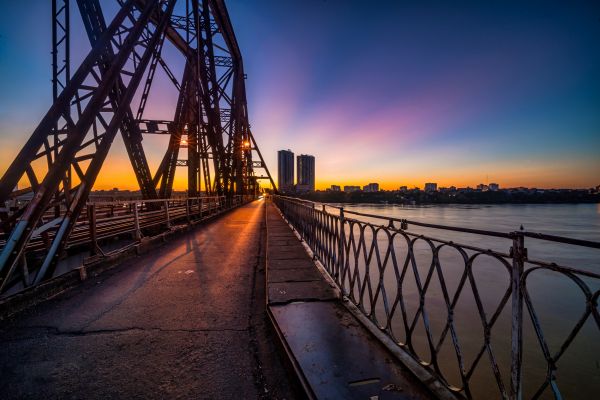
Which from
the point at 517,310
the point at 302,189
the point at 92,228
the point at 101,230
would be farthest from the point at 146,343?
the point at 302,189

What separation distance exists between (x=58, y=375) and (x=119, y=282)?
2.47 meters

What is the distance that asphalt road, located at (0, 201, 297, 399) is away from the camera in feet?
6.69

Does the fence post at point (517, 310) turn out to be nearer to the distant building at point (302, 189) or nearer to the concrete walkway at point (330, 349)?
the concrete walkway at point (330, 349)

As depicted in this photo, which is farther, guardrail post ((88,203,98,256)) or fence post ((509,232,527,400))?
guardrail post ((88,203,98,256))

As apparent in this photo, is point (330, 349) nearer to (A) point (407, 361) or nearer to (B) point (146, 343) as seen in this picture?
(A) point (407, 361)

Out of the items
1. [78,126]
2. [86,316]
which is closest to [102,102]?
[78,126]

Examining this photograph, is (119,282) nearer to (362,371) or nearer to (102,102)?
(102,102)

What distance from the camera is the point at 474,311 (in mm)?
8648

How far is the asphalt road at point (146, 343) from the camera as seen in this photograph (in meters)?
2.04

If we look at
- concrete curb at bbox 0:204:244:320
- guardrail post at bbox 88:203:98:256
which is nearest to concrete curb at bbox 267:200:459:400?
concrete curb at bbox 0:204:244:320

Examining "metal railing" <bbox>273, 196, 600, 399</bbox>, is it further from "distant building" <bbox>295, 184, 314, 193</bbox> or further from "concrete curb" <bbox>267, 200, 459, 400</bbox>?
"distant building" <bbox>295, 184, 314, 193</bbox>

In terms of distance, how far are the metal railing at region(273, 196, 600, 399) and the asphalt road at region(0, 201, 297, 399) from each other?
1.29 metres

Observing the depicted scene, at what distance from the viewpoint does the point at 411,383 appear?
184 centimetres

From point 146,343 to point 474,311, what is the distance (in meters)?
9.95
